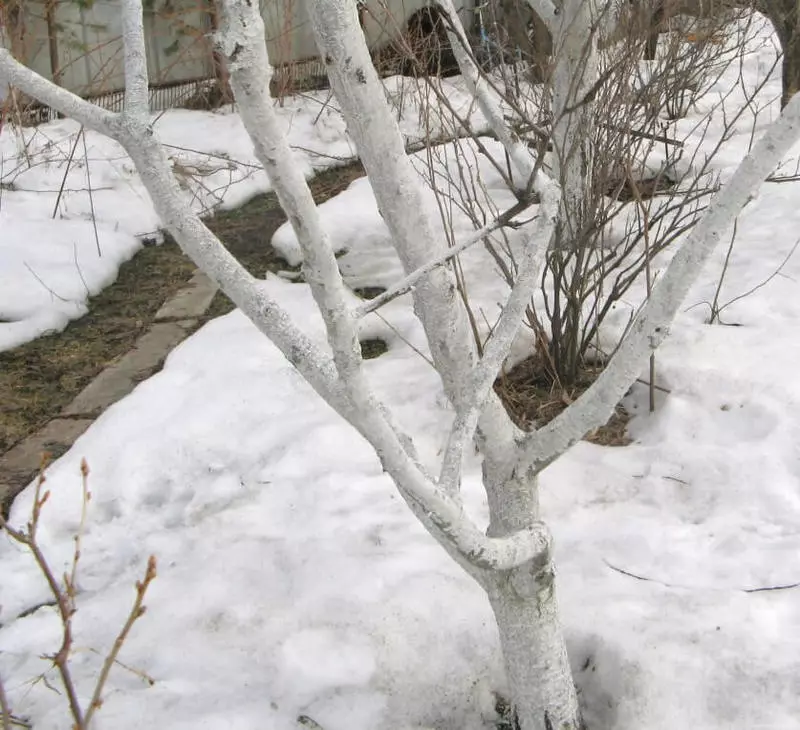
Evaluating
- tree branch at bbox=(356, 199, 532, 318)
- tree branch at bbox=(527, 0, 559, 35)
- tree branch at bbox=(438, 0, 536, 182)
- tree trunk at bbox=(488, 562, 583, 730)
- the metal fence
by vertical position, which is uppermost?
the metal fence

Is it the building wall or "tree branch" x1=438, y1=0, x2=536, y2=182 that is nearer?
"tree branch" x1=438, y1=0, x2=536, y2=182

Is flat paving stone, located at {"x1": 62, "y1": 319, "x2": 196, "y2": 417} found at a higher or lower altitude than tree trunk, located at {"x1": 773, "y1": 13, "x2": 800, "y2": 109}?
lower

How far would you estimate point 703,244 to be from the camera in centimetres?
140

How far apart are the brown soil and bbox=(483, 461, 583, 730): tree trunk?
218 cm

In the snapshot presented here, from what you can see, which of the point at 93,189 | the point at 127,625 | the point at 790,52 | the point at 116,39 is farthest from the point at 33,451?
the point at 790,52

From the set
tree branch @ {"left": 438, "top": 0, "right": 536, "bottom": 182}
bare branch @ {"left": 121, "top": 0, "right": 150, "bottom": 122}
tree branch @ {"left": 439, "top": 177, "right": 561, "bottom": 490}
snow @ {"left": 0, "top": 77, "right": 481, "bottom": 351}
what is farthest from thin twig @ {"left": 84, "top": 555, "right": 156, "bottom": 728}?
snow @ {"left": 0, "top": 77, "right": 481, "bottom": 351}

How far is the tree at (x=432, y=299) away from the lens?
1155 millimetres

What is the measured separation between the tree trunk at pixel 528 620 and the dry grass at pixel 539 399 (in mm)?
1185

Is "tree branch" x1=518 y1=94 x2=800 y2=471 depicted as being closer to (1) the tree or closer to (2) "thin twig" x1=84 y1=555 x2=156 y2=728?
(1) the tree

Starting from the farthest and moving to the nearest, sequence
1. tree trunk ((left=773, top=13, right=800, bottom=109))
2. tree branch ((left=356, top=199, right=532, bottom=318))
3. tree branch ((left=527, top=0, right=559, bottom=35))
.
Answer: tree trunk ((left=773, top=13, right=800, bottom=109)) → tree branch ((left=527, top=0, right=559, bottom=35)) → tree branch ((left=356, top=199, right=532, bottom=318))

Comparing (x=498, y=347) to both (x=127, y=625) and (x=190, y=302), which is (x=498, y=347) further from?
(x=190, y=302)

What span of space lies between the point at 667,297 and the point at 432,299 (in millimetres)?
427


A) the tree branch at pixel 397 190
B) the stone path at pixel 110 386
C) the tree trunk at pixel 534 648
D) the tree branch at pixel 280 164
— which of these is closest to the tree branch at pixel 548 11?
the stone path at pixel 110 386

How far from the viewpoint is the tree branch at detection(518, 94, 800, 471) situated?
52.0 inches
